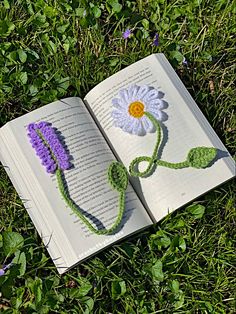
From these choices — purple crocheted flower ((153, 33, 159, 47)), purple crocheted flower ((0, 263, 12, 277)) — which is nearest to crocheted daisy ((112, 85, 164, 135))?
purple crocheted flower ((153, 33, 159, 47))

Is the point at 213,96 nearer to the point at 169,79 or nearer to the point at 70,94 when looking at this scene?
the point at 169,79

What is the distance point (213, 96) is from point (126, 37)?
0.30 metres

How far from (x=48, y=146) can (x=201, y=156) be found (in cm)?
38

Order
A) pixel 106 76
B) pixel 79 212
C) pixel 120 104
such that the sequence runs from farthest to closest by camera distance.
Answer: pixel 106 76 < pixel 120 104 < pixel 79 212

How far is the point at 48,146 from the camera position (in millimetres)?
1596

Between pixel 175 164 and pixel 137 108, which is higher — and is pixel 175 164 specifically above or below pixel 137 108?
below

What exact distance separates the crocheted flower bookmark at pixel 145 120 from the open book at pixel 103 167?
0.02 m

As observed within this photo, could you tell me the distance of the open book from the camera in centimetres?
154

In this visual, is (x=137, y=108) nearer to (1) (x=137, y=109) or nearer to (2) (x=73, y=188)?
(1) (x=137, y=109)

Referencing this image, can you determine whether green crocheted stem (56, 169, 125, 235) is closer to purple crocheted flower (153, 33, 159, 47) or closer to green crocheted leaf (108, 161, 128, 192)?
green crocheted leaf (108, 161, 128, 192)

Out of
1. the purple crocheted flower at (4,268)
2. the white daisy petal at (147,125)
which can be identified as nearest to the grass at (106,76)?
the purple crocheted flower at (4,268)

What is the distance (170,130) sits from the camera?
5.34ft

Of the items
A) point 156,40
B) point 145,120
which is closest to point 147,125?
point 145,120

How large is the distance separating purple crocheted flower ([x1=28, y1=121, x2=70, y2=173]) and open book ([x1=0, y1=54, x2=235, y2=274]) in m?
0.02
